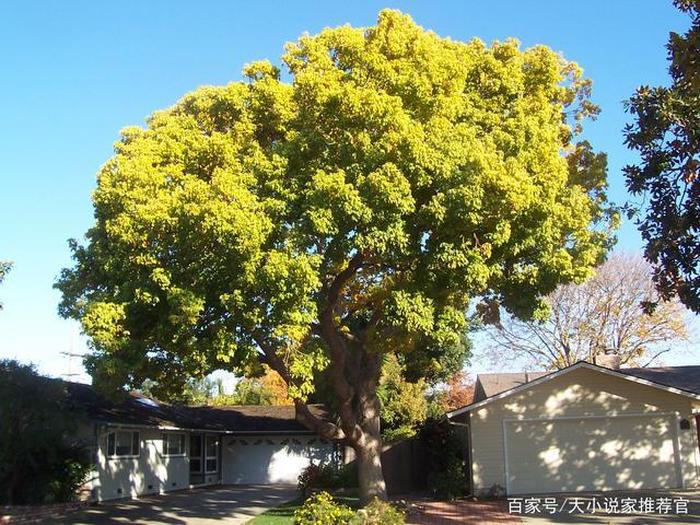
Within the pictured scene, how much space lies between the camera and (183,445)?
33.6 meters

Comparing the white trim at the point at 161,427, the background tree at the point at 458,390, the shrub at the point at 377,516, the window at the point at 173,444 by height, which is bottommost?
the shrub at the point at 377,516

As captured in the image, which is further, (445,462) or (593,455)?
(445,462)

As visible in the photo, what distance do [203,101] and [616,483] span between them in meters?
17.5

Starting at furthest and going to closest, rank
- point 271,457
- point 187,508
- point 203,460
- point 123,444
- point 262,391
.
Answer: point 262,391, point 271,457, point 203,460, point 123,444, point 187,508

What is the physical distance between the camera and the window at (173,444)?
31672 millimetres

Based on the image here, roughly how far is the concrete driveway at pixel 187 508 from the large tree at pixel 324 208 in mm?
5826

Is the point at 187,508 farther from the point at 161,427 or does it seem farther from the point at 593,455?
the point at 593,455

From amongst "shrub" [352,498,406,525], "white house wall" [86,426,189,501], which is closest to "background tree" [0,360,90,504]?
"white house wall" [86,426,189,501]

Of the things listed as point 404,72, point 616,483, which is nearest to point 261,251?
point 404,72

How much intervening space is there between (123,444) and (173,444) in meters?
4.81

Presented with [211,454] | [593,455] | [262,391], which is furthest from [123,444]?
[262,391]

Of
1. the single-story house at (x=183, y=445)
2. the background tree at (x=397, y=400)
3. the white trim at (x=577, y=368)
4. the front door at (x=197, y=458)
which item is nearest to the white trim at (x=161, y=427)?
the single-story house at (x=183, y=445)

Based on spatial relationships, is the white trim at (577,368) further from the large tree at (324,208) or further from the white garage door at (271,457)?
the white garage door at (271,457)

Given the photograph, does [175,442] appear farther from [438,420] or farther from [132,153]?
[132,153]
